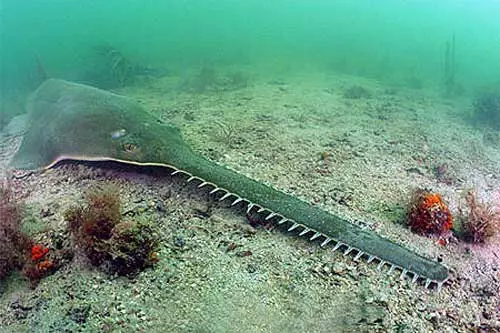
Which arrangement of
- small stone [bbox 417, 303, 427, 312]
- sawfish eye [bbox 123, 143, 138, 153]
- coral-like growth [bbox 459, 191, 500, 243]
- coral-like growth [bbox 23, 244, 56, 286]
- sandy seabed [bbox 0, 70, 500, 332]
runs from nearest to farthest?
sandy seabed [bbox 0, 70, 500, 332], small stone [bbox 417, 303, 427, 312], coral-like growth [bbox 23, 244, 56, 286], coral-like growth [bbox 459, 191, 500, 243], sawfish eye [bbox 123, 143, 138, 153]

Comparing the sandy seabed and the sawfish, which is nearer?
the sandy seabed

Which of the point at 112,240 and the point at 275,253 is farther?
the point at 275,253

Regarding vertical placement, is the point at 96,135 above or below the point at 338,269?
above

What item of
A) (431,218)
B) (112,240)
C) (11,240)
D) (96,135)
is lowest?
(431,218)

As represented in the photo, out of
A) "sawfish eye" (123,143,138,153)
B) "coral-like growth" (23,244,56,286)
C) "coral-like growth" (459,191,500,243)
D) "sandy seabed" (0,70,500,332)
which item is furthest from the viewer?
"sawfish eye" (123,143,138,153)

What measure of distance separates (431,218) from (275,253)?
2162mm

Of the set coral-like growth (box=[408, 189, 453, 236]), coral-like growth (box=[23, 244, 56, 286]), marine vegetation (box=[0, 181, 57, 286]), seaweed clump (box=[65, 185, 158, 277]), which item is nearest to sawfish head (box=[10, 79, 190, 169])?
seaweed clump (box=[65, 185, 158, 277])

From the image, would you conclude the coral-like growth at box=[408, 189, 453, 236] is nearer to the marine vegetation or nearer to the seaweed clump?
the seaweed clump

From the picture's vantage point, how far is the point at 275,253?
4.50m

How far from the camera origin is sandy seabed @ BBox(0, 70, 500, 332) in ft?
12.1

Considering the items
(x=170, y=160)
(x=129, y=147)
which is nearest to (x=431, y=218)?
(x=170, y=160)

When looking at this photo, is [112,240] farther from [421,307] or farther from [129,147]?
[421,307]

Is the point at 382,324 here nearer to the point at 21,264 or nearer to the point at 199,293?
the point at 199,293

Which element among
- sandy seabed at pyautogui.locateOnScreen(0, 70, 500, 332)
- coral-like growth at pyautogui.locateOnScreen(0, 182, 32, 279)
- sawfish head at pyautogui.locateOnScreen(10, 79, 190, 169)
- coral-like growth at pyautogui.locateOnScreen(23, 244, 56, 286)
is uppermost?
sawfish head at pyautogui.locateOnScreen(10, 79, 190, 169)
